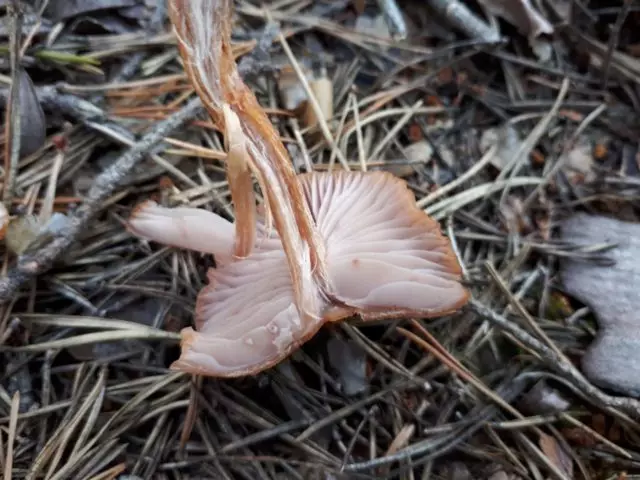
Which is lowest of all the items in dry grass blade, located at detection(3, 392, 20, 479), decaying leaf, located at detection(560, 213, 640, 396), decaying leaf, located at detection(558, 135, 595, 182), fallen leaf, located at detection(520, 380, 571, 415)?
fallen leaf, located at detection(520, 380, 571, 415)

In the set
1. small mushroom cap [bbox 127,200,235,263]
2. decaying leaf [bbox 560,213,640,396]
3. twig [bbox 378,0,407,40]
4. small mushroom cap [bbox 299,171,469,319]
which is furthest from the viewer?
twig [bbox 378,0,407,40]

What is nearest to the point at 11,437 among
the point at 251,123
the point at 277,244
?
the point at 277,244

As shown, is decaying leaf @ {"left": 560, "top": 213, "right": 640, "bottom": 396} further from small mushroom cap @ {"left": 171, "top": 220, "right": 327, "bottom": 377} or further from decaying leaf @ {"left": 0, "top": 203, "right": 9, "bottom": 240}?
decaying leaf @ {"left": 0, "top": 203, "right": 9, "bottom": 240}

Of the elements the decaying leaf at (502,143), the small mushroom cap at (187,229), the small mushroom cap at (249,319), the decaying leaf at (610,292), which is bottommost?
the decaying leaf at (610,292)

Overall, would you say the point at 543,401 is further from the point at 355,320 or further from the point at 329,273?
the point at 329,273

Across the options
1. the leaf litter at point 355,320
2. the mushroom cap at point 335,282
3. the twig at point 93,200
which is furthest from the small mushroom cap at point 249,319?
the twig at point 93,200

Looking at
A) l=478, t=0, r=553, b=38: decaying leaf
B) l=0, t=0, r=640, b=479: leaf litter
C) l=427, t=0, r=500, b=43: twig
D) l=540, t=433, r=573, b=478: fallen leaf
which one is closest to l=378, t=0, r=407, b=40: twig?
l=0, t=0, r=640, b=479: leaf litter

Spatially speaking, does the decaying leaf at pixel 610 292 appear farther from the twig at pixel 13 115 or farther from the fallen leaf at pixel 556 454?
the twig at pixel 13 115
